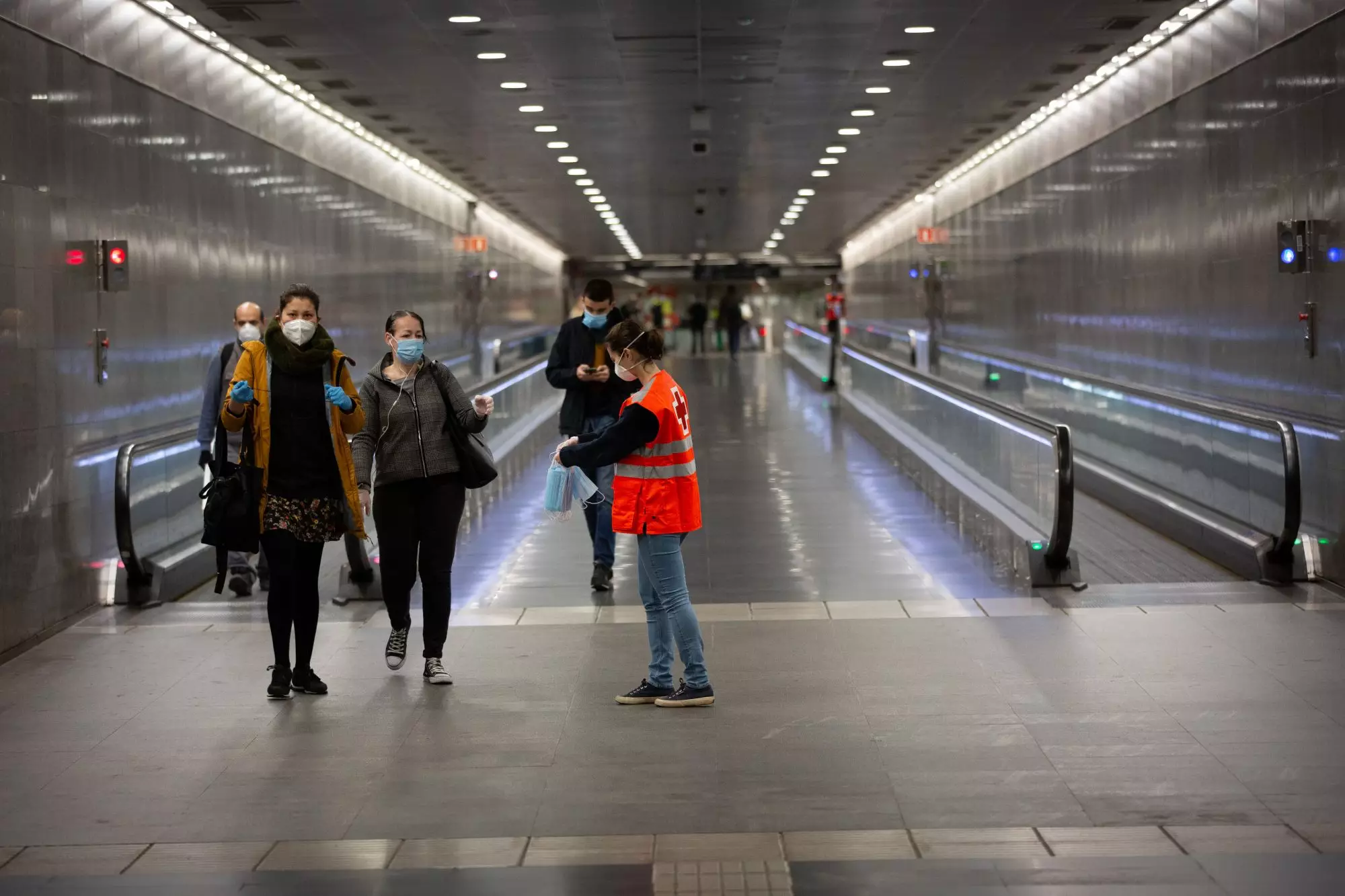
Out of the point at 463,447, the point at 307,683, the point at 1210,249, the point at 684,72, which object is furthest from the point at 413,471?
the point at 684,72

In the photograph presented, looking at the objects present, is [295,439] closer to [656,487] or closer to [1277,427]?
[656,487]

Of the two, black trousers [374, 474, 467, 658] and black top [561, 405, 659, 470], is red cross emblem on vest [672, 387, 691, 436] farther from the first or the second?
black trousers [374, 474, 467, 658]

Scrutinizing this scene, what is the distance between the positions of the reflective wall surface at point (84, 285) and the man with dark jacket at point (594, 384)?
2.89 meters

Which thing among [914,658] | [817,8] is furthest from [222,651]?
[817,8]

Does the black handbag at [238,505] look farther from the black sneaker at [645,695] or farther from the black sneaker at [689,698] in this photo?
the black sneaker at [689,698]

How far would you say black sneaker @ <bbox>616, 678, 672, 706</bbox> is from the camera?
640cm

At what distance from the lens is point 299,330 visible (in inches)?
260

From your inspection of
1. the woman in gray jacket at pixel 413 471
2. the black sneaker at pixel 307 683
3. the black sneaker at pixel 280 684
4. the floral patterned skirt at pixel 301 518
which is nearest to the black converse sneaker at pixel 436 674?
the woman in gray jacket at pixel 413 471

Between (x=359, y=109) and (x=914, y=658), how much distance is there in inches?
473

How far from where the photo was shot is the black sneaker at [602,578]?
909cm

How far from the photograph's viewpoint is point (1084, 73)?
15562 mm

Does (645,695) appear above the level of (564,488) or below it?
below

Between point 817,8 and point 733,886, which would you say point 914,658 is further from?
point 817,8

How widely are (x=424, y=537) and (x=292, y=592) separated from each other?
25.3 inches
